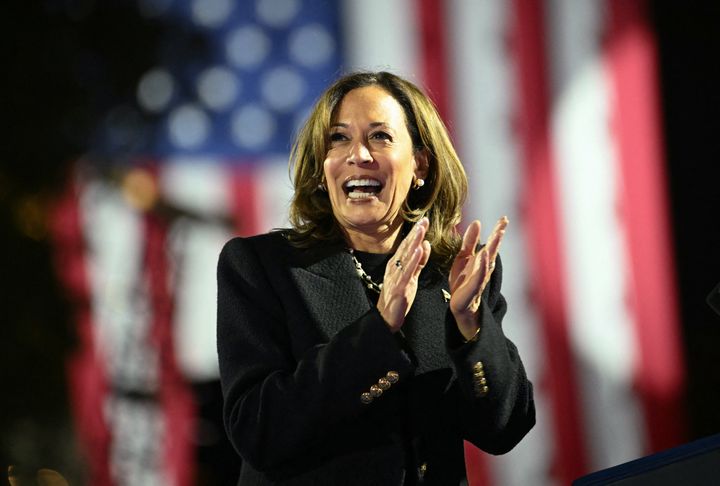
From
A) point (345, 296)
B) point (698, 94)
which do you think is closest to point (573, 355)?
point (698, 94)

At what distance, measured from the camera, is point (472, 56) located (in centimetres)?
275

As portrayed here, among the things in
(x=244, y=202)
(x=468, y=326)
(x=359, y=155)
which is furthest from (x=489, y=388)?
(x=244, y=202)

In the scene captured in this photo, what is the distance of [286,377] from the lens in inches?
57.6

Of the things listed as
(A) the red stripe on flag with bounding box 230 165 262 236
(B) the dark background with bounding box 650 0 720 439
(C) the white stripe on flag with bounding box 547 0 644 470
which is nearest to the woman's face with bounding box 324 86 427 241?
(A) the red stripe on flag with bounding box 230 165 262 236

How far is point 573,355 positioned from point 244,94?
3.86 feet

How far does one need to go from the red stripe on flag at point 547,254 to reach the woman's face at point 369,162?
3.33ft

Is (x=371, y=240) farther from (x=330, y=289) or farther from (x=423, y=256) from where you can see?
(x=423, y=256)

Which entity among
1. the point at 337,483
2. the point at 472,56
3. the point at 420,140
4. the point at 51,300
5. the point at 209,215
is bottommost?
the point at 337,483

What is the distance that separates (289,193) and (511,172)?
2.10 ft

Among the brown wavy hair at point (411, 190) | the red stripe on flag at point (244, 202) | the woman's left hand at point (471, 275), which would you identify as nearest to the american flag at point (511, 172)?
the red stripe on flag at point (244, 202)

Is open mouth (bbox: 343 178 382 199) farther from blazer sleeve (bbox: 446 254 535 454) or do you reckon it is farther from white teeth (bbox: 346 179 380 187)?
blazer sleeve (bbox: 446 254 535 454)

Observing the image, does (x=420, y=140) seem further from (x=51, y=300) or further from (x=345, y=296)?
(x=51, y=300)

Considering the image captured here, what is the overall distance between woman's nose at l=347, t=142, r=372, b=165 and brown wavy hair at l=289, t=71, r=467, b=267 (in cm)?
6

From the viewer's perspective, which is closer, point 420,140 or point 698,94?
point 420,140
